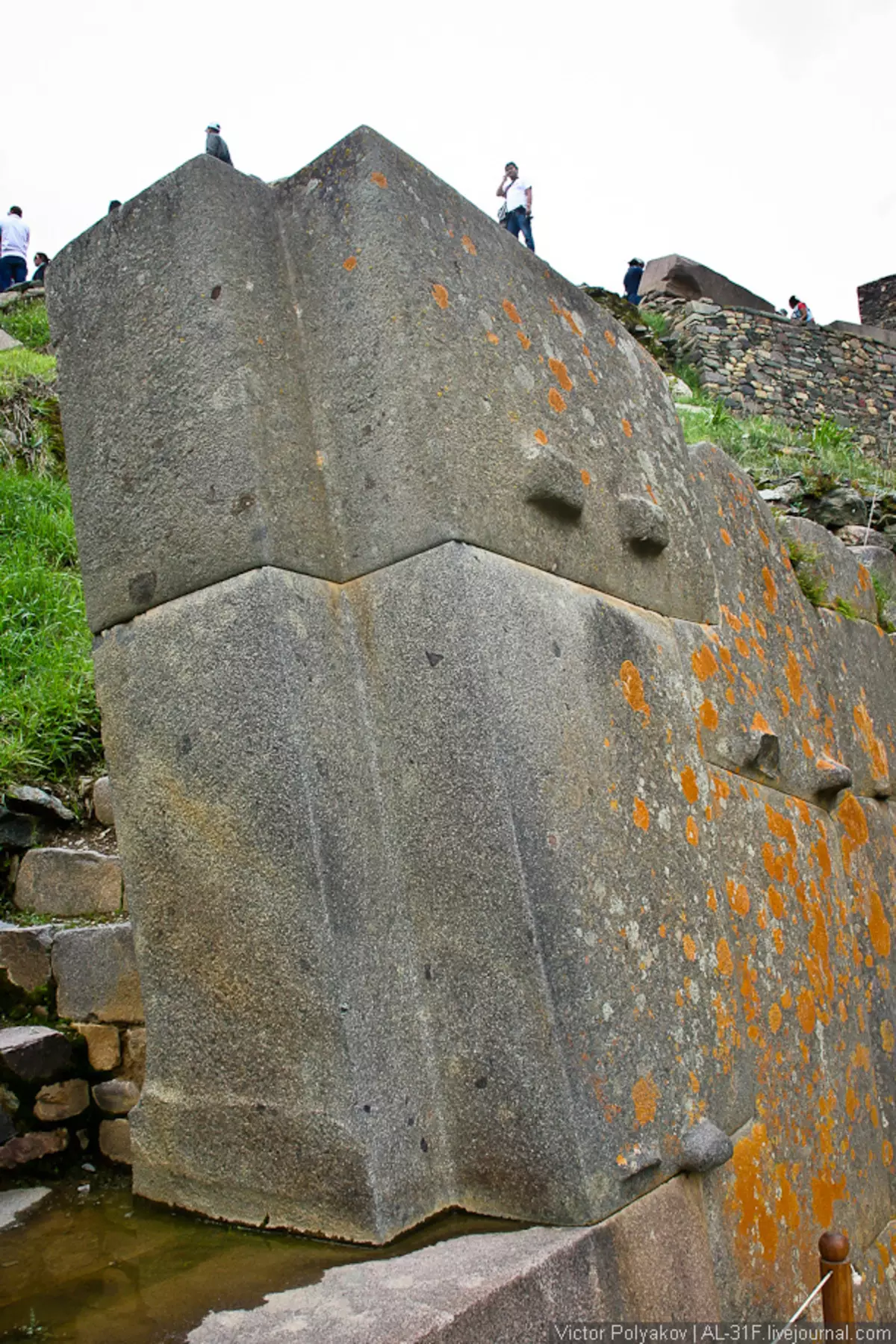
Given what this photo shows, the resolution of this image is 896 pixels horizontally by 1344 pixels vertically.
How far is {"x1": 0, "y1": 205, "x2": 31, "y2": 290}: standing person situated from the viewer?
12906 mm

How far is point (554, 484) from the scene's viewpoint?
1955 millimetres

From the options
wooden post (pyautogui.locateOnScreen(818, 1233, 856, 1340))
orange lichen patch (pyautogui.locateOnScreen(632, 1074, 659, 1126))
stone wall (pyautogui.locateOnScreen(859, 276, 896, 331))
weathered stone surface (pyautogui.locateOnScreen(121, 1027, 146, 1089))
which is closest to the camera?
wooden post (pyautogui.locateOnScreen(818, 1233, 856, 1340))

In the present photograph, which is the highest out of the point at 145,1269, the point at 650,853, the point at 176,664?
the point at 176,664

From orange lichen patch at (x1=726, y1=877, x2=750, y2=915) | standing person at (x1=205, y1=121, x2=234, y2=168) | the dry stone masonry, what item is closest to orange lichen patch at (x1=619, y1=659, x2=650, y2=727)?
the dry stone masonry

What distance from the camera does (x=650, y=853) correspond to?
1889mm

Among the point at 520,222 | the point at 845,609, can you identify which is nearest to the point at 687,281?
the point at 520,222

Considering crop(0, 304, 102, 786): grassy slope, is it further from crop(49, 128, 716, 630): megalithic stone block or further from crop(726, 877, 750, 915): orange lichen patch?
crop(726, 877, 750, 915): orange lichen patch

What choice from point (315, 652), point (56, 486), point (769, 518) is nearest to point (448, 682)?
point (315, 652)

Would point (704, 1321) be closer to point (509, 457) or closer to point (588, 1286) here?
point (588, 1286)

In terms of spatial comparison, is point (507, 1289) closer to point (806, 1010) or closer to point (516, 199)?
point (806, 1010)

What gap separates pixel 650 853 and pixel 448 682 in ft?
1.65

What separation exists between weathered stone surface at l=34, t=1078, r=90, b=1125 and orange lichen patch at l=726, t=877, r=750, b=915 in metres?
1.55

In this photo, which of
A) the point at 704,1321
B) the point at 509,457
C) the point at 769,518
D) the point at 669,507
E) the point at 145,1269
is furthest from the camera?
the point at 769,518

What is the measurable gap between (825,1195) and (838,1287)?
719 mm
